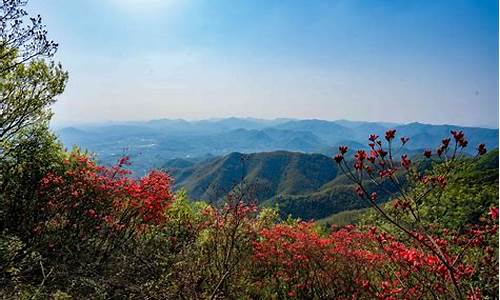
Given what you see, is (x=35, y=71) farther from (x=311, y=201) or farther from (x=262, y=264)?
(x=311, y=201)

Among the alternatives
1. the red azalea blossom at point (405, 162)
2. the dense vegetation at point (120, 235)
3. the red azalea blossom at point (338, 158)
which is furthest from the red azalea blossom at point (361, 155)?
the dense vegetation at point (120, 235)

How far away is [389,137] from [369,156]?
0.27 meters

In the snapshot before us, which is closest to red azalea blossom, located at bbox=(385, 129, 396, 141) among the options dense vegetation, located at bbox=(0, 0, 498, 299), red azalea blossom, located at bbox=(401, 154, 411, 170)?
red azalea blossom, located at bbox=(401, 154, 411, 170)

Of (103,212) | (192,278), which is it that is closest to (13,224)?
(103,212)

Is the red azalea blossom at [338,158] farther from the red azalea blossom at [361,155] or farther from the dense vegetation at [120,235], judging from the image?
the dense vegetation at [120,235]

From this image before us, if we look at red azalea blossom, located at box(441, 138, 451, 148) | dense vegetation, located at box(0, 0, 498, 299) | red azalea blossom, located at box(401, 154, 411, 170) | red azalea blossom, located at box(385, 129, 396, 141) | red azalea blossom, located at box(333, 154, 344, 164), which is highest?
red azalea blossom, located at box(385, 129, 396, 141)

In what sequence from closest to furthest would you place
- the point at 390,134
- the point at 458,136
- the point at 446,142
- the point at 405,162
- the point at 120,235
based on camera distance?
the point at 458,136 < the point at 446,142 < the point at 390,134 < the point at 405,162 < the point at 120,235

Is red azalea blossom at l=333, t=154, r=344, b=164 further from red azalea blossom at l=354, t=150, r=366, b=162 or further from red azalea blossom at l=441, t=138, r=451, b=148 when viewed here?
red azalea blossom at l=441, t=138, r=451, b=148

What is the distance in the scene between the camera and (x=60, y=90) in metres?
10.8

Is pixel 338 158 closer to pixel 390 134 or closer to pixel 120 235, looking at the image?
pixel 390 134

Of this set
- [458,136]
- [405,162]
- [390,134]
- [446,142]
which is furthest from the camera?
[405,162]

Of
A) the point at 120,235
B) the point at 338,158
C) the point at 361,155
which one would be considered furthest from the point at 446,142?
the point at 120,235

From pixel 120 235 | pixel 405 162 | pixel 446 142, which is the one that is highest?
pixel 446 142

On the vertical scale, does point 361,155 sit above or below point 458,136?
below
